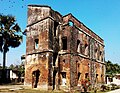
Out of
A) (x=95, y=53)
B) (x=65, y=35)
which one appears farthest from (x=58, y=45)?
(x=95, y=53)

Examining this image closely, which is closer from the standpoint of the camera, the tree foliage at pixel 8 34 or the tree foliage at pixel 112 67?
the tree foliage at pixel 8 34

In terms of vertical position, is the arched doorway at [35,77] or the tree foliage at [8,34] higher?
the tree foliage at [8,34]

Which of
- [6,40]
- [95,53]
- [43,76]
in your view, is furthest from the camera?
[6,40]

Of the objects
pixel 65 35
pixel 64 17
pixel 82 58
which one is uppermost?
pixel 64 17

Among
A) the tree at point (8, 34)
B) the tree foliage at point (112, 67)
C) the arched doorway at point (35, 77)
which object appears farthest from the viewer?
the tree foliage at point (112, 67)

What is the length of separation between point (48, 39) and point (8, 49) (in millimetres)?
18629

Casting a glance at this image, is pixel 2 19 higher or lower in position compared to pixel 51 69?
higher

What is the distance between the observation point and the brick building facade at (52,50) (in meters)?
26.4

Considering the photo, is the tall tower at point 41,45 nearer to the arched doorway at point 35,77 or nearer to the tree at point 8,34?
the arched doorway at point 35,77

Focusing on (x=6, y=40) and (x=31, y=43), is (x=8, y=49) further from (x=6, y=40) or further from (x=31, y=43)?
(x=31, y=43)

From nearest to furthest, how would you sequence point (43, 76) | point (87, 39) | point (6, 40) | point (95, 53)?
point (43, 76)
point (87, 39)
point (95, 53)
point (6, 40)

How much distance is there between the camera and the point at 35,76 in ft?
89.8

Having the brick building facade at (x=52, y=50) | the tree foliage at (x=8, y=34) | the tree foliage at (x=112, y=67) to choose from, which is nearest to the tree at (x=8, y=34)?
the tree foliage at (x=8, y=34)

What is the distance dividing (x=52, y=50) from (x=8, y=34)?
1651 cm
